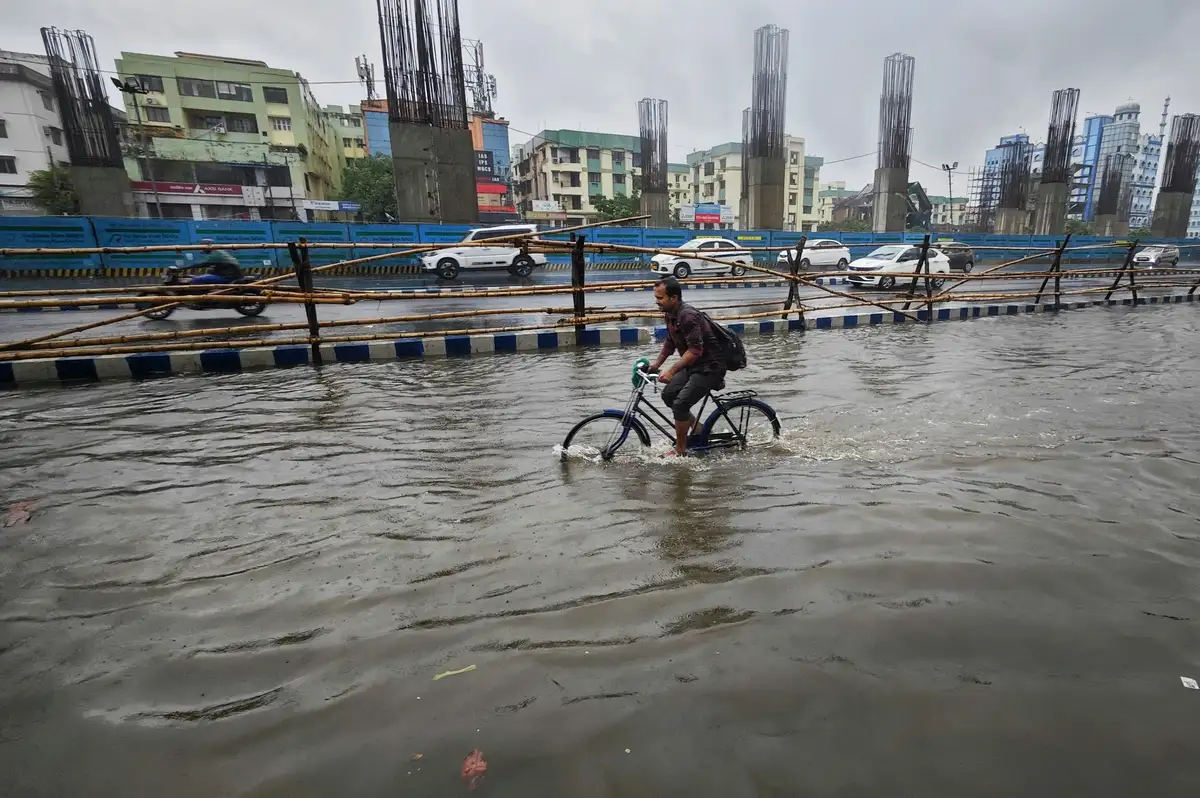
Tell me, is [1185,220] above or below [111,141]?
below

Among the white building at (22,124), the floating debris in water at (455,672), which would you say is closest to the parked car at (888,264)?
the floating debris in water at (455,672)

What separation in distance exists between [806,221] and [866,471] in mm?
74158

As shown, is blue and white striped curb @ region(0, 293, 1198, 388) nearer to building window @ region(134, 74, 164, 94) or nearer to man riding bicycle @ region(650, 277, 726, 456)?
man riding bicycle @ region(650, 277, 726, 456)

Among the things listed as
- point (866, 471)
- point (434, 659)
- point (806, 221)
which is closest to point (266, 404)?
point (434, 659)

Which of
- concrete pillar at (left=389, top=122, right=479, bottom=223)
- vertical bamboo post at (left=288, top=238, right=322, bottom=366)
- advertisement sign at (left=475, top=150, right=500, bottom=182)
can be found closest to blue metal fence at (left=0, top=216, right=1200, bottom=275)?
concrete pillar at (left=389, top=122, right=479, bottom=223)

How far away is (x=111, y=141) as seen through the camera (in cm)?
2338

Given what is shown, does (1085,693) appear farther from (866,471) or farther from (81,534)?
(81,534)

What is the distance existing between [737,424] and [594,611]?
253 centimetres

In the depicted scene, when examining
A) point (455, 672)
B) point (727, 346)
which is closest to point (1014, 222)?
point (727, 346)

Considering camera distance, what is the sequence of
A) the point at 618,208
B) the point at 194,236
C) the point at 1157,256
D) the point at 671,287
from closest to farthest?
the point at 671,287 < the point at 194,236 < the point at 1157,256 < the point at 618,208

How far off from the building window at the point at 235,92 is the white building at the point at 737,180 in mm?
44645

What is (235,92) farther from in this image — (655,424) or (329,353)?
(655,424)

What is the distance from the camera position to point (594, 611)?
9.26 ft

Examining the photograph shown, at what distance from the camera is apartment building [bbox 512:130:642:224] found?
185 feet
